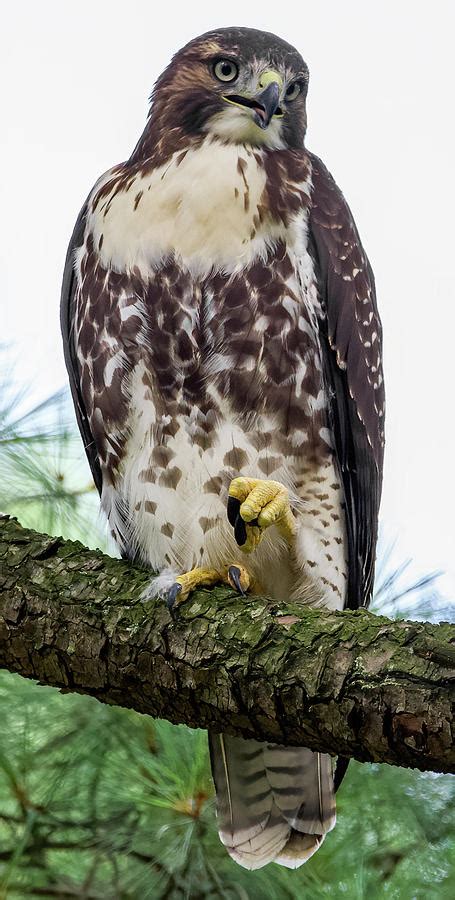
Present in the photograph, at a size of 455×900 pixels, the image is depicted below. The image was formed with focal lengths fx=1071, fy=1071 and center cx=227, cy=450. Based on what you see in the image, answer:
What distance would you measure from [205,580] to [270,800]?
81cm

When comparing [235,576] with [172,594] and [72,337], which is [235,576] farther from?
[72,337]

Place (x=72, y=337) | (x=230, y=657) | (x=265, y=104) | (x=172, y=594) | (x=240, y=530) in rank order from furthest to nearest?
(x=72, y=337) → (x=265, y=104) → (x=240, y=530) → (x=172, y=594) → (x=230, y=657)

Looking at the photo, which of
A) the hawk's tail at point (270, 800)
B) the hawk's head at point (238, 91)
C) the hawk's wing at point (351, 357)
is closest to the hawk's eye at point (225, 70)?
the hawk's head at point (238, 91)

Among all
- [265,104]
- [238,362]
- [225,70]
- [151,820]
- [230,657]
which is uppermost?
[225,70]

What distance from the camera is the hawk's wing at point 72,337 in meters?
3.01

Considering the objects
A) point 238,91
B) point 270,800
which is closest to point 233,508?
point 270,800

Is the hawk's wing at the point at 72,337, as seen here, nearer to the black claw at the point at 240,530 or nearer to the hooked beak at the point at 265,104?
the hooked beak at the point at 265,104

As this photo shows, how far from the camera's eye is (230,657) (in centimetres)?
217

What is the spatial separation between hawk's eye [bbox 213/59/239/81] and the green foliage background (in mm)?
1400

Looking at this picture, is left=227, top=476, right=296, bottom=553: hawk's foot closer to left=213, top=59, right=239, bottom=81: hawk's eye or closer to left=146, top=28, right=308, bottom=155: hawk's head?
left=146, top=28, right=308, bottom=155: hawk's head

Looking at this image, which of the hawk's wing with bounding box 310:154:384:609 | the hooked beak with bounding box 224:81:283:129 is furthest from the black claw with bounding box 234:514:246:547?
the hooked beak with bounding box 224:81:283:129

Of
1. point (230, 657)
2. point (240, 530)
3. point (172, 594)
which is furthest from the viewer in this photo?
point (240, 530)

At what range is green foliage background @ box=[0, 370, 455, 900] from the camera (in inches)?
116

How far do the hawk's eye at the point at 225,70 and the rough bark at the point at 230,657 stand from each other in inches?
52.6
